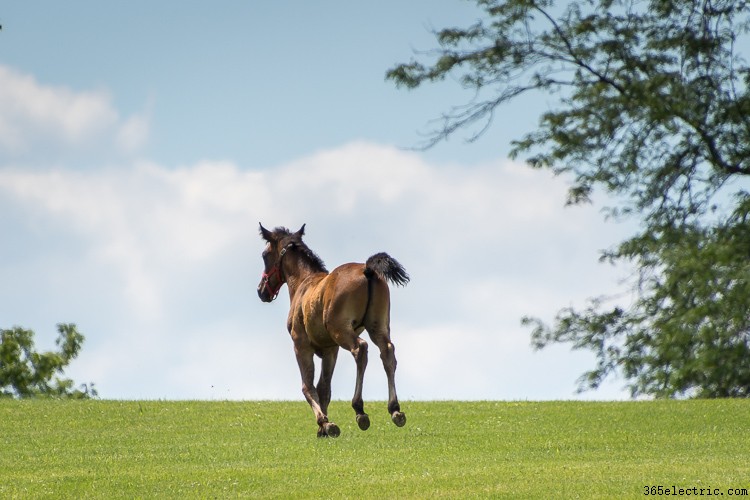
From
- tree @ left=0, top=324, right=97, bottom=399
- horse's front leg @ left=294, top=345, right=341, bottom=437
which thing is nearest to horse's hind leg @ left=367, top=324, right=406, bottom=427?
horse's front leg @ left=294, top=345, right=341, bottom=437

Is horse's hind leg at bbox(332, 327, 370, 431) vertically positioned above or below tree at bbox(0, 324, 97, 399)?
below

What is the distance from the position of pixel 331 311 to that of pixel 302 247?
1955 mm

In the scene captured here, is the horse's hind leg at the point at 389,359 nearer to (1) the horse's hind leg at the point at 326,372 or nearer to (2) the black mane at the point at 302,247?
(1) the horse's hind leg at the point at 326,372

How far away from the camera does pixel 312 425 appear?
21297 millimetres

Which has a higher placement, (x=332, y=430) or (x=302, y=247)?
(x=302, y=247)

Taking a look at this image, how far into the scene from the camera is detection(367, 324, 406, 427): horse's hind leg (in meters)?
17.2

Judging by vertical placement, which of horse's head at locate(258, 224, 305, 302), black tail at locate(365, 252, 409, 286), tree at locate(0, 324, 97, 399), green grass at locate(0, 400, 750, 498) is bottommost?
green grass at locate(0, 400, 750, 498)

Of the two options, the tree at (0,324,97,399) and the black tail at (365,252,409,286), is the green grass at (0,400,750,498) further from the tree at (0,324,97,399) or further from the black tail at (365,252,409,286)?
the tree at (0,324,97,399)

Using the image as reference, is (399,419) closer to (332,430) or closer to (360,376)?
(360,376)

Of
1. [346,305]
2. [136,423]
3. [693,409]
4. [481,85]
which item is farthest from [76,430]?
[693,409]

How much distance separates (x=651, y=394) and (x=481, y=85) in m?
9.78

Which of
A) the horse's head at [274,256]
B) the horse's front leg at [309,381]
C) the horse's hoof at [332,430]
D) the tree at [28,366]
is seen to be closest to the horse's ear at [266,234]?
the horse's head at [274,256]

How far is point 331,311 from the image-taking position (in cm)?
1755

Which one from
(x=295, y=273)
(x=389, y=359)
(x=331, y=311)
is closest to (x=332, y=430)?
(x=389, y=359)
